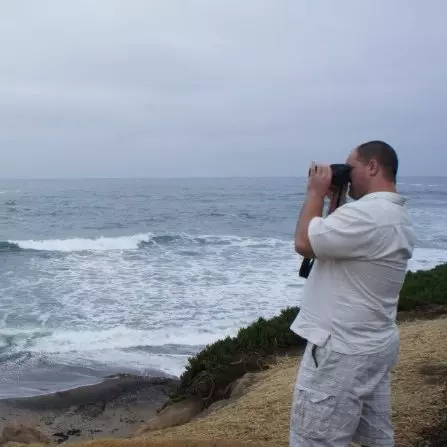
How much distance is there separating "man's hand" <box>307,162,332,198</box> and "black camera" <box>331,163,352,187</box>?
0.09 feet

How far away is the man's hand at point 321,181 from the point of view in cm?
276

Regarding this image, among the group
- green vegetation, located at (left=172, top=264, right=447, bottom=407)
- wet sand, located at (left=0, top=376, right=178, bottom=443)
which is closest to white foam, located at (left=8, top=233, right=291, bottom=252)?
wet sand, located at (left=0, top=376, right=178, bottom=443)

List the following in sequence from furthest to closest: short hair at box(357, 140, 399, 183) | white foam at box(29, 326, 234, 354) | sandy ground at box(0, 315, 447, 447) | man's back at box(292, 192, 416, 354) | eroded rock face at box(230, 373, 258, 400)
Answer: white foam at box(29, 326, 234, 354) < eroded rock face at box(230, 373, 258, 400) < sandy ground at box(0, 315, 447, 447) < short hair at box(357, 140, 399, 183) < man's back at box(292, 192, 416, 354)

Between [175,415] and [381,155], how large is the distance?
449cm

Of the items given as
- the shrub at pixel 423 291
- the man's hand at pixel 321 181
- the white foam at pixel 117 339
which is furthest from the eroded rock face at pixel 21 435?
the shrub at pixel 423 291

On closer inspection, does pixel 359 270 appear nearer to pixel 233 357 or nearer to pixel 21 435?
pixel 233 357

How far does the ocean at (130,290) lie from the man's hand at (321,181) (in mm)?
7366

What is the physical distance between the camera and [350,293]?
2.73m

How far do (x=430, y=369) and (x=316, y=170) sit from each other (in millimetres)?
3852

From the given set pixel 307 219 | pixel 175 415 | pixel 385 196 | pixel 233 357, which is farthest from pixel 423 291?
pixel 307 219

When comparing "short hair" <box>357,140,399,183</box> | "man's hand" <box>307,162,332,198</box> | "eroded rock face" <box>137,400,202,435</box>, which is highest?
"short hair" <box>357,140,399,183</box>

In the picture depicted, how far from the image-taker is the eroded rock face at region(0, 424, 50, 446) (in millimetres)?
6191

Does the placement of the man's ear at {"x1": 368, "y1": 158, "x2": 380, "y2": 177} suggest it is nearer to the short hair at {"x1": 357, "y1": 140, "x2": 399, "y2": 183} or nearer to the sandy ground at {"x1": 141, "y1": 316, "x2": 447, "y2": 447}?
the short hair at {"x1": 357, "y1": 140, "x2": 399, "y2": 183}

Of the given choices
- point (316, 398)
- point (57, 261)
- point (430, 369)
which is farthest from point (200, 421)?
point (57, 261)
